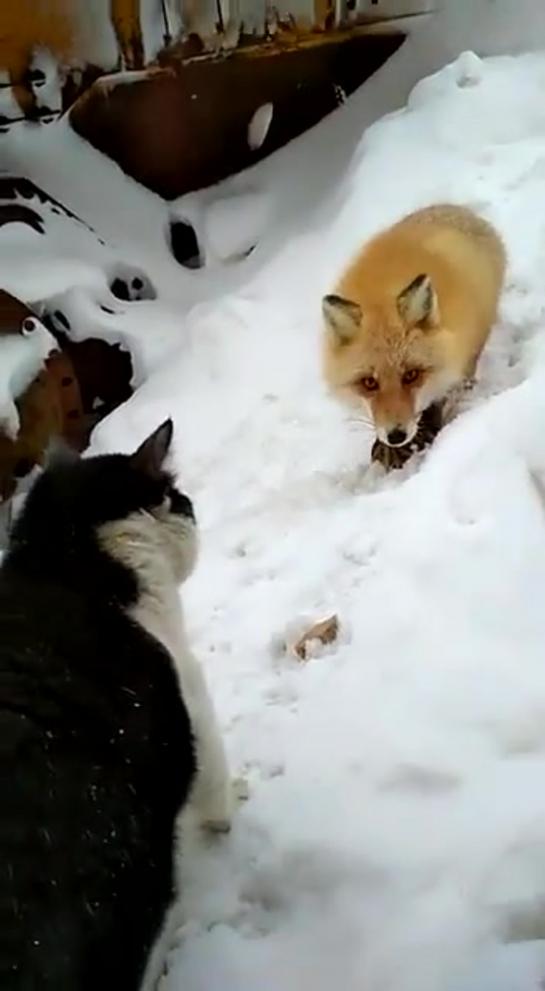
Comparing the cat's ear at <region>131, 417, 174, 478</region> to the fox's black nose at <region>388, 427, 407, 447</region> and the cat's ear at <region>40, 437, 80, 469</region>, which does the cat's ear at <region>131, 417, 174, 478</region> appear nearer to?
the cat's ear at <region>40, 437, 80, 469</region>

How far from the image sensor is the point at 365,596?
3266 millimetres

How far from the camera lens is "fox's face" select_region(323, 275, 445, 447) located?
392 cm

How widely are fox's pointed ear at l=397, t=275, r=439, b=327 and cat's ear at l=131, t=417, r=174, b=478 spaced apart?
1.55m

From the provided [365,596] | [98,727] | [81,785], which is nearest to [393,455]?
[365,596]

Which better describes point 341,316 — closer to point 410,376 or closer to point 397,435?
point 410,376

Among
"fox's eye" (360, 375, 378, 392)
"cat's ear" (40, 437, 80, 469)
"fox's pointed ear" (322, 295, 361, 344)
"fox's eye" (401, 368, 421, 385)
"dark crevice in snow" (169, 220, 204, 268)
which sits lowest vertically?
"dark crevice in snow" (169, 220, 204, 268)

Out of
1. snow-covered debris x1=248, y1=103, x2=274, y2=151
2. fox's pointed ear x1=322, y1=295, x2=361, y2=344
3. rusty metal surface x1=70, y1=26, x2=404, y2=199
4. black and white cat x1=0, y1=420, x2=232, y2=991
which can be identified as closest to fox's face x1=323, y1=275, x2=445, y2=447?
fox's pointed ear x1=322, y1=295, x2=361, y2=344

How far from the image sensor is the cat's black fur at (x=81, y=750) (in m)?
1.89

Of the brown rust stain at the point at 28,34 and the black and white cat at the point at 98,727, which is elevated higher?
the brown rust stain at the point at 28,34

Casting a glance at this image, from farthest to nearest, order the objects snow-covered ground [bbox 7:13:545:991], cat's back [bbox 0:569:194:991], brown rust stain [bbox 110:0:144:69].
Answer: brown rust stain [bbox 110:0:144:69] → snow-covered ground [bbox 7:13:545:991] → cat's back [bbox 0:569:194:991]

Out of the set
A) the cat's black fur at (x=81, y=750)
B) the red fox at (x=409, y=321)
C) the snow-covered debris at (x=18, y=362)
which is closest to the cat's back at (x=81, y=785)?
the cat's black fur at (x=81, y=750)

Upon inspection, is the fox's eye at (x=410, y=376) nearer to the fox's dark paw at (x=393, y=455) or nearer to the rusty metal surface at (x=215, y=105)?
the fox's dark paw at (x=393, y=455)

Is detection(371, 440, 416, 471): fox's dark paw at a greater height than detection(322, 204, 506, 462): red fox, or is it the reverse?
detection(322, 204, 506, 462): red fox

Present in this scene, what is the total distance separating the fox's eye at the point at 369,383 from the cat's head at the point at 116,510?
4.95ft
